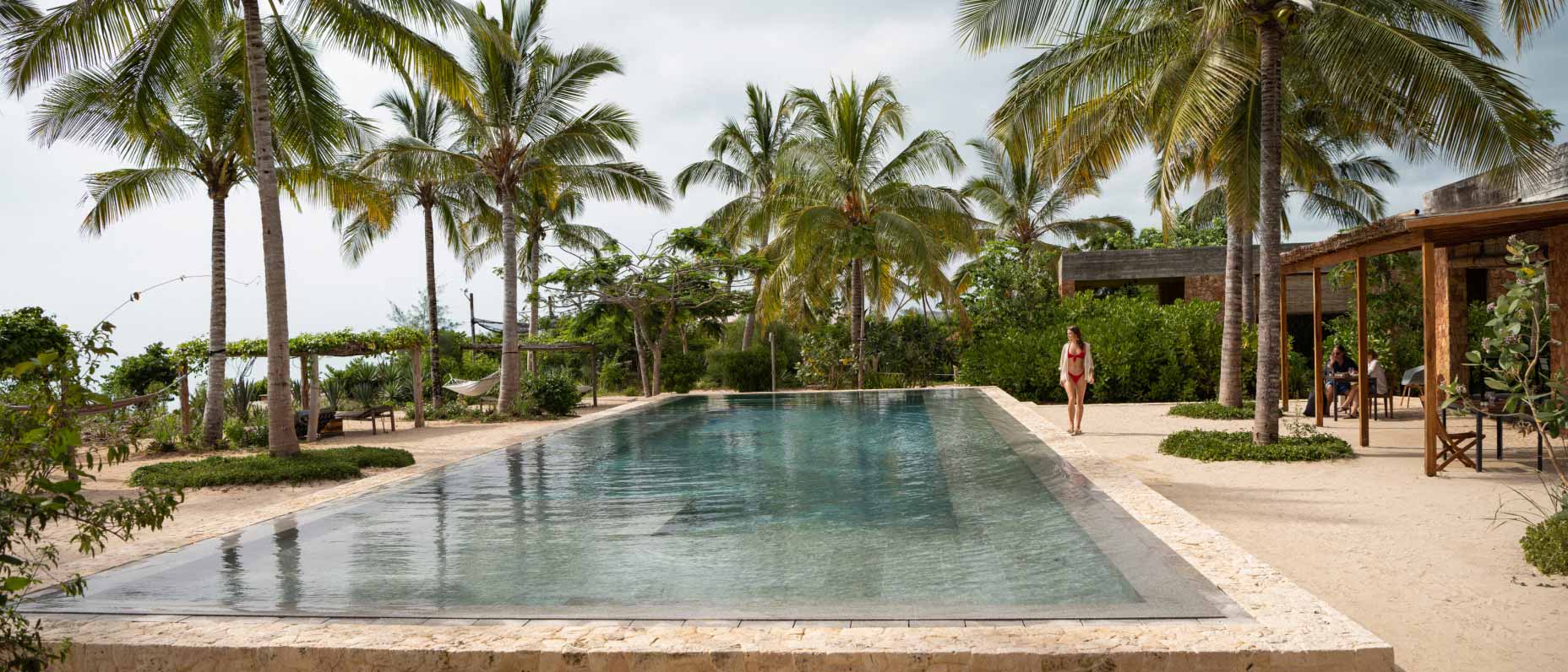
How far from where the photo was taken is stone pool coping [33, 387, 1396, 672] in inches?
126

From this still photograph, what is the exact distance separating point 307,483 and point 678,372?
537 inches

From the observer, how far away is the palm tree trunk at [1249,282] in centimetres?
1324

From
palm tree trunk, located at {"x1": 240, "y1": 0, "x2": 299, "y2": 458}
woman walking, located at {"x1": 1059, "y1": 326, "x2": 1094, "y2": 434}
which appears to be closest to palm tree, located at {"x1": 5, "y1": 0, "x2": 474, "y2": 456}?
palm tree trunk, located at {"x1": 240, "y1": 0, "x2": 299, "y2": 458}

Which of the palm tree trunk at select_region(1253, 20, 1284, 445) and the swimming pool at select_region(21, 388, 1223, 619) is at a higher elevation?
the palm tree trunk at select_region(1253, 20, 1284, 445)

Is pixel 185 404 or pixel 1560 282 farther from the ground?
pixel 1560 282

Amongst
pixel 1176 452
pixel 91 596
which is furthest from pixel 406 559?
pixel 1176 452

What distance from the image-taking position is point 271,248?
10.2 meters

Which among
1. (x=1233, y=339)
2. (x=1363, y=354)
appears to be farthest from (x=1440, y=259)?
(x=1363, y=354)

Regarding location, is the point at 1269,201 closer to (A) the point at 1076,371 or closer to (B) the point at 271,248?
(A) the point at 1076,371

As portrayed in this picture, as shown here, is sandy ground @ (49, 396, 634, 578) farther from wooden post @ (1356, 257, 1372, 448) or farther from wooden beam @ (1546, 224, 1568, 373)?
wooden beam @ (1546, 224, 1568, 373)

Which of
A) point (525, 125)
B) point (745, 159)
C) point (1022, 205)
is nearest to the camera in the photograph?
point (525, 125)

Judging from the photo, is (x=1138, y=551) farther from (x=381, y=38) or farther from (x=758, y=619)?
(x=381, y=38)

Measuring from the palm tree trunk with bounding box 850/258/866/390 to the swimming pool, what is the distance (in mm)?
10714

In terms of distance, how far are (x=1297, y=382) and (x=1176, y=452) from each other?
30.4 feet
